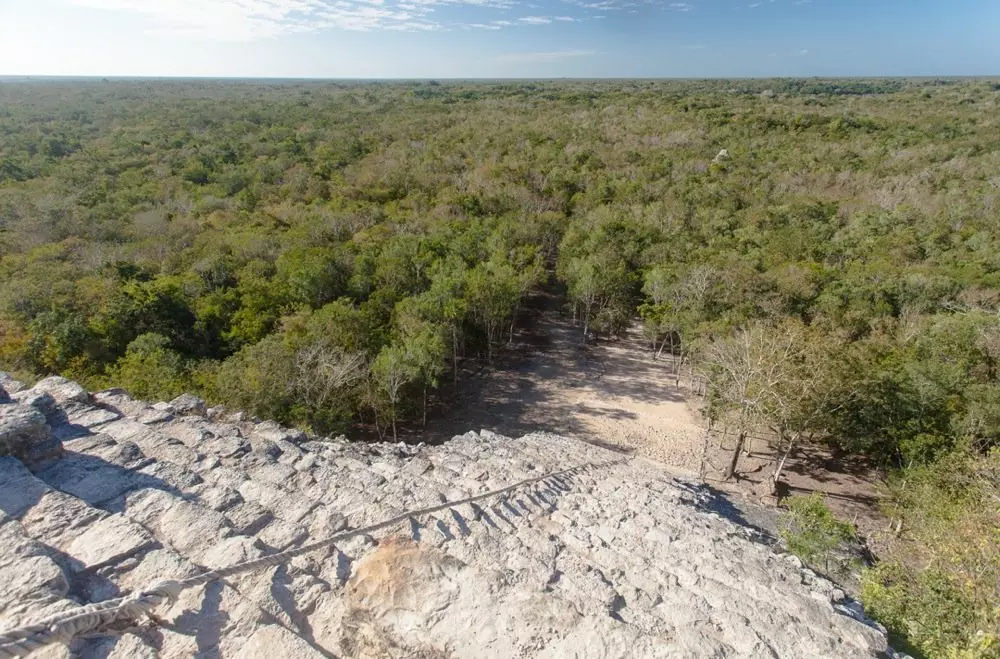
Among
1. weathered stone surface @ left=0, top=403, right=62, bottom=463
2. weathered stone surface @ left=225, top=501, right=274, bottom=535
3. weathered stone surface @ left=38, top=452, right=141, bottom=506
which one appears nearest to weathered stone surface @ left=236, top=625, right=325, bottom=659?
weathered stone surface @ left=225, top=501, right=274, bottom=535

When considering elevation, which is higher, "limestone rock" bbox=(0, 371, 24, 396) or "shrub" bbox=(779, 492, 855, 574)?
"limestone rock" bbox=(0, 371, 24, 396)

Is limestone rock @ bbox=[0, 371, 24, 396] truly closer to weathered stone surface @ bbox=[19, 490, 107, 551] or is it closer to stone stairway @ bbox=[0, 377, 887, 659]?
stone stairway @ bbox=[0, 377, 887, 659]

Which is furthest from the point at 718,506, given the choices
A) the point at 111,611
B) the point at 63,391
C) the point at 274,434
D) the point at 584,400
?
the point at 63,391

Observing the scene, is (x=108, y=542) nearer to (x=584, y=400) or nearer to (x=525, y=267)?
(x=584, y=400)

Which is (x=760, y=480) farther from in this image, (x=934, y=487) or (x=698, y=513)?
(x=698, y=513)

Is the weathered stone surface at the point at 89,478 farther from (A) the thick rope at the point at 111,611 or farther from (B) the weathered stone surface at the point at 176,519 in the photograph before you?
(A) the thick rope at the point at 111,611

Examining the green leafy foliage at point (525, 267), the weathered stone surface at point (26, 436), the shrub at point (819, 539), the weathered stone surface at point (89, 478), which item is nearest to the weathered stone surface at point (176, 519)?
the weathered stone surface at point (89, 478)
